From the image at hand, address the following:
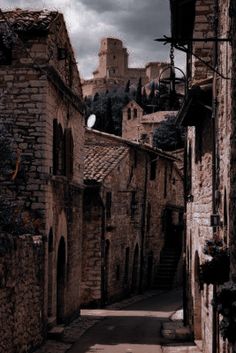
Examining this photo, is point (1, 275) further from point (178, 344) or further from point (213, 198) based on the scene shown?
point (178, 344)

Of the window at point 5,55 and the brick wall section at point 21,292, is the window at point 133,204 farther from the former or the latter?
the brick wall section at point 21,292

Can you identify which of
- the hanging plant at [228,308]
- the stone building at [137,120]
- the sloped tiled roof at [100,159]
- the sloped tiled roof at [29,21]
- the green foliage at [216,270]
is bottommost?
the hanging plant at [228,308]

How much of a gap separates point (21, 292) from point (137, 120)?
6343cm

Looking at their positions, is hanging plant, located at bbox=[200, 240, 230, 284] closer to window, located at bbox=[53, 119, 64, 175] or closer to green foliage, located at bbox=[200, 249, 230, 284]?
green foliage, located at bbox=[200, 249, 230, 284]

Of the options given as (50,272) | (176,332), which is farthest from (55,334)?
(176,332)

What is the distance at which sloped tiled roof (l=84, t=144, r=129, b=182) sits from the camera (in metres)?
27.0

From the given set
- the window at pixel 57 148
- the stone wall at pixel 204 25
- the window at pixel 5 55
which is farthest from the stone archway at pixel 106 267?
the stone wall at pixel 204 25

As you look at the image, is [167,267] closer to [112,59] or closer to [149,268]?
[149,268]

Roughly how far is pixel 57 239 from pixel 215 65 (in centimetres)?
780

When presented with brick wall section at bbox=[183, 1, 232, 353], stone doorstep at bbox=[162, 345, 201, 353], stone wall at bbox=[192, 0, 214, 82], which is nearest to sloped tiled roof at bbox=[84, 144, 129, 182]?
brick wall section at bbox=[183, 1, 232, 353]

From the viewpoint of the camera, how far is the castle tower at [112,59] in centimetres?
13062

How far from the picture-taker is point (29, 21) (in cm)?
1709

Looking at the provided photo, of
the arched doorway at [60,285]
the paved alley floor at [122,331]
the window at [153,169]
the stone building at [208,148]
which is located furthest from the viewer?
the window at [153,169]

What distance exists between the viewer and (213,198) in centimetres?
1306
